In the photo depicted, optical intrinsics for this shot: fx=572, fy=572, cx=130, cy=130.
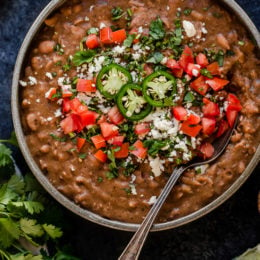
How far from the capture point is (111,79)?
3264mm

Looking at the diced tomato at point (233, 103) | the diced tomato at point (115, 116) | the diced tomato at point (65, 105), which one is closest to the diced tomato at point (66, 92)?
the diced tomato at point (65, 105)

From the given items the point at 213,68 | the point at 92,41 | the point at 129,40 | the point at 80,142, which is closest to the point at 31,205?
the point at 80,142

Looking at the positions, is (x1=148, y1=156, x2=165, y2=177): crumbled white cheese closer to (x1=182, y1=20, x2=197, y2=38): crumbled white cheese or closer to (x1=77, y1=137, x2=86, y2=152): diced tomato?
(x1=77, y1=137, x2=86, y2=152): diced tomato

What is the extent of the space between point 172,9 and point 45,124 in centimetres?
100

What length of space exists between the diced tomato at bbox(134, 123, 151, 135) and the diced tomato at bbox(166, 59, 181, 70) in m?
0.36

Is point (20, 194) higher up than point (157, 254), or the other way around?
point (20, 194)

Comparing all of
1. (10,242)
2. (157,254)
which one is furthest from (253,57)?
(10,242)

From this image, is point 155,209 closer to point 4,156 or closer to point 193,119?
point 193,119

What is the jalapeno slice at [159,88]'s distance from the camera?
3.24 metres

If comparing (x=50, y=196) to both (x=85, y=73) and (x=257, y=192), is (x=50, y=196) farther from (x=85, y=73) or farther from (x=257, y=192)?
(x=257, y=192)

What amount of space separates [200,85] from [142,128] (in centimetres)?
42

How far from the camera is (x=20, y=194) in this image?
3682 millimetres

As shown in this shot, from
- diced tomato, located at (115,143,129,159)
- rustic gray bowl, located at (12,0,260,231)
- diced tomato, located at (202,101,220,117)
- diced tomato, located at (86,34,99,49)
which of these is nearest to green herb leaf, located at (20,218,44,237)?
rustic gray bowl, located at (12,0,260,231)

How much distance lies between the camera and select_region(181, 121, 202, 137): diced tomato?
3.29 metres
